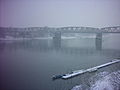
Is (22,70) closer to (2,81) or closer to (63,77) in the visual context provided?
(2,81)

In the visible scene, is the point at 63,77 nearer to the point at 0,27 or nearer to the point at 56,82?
the point at 56,82

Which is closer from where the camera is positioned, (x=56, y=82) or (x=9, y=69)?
(x=56, y=82)

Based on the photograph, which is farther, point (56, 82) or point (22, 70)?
point (22, 70)

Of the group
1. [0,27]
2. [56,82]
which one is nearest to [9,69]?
[56,82]

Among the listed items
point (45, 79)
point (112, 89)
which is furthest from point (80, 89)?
point (45, 79)

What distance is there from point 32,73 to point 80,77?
9.39 feet

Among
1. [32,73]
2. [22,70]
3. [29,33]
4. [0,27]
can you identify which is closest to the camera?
[32,73]

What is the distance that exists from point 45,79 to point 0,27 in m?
44.3

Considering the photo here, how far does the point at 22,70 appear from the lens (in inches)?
392

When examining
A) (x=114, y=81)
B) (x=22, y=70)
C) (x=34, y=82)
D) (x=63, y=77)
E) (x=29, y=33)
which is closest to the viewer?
(x=114, y=81)

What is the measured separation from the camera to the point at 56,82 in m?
7.80

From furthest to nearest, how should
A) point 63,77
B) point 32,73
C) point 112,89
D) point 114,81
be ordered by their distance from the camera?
point 32,73
point 63,77
point 114,81
point 112,89

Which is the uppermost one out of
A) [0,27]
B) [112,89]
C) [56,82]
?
[0,27]

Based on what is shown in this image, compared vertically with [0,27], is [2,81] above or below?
below
